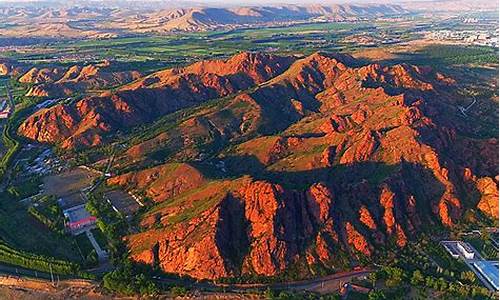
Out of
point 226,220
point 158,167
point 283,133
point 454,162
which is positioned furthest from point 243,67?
point 226,220

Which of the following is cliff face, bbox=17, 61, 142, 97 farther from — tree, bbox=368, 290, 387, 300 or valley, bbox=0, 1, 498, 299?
tree, bbox=368, 290, 387, 300

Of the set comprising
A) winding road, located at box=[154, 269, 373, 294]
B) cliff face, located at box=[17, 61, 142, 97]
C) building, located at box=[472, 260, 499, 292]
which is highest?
winding road, located at box=[154, 269, 373, 294]

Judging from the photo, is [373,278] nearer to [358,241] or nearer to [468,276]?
[358,241]

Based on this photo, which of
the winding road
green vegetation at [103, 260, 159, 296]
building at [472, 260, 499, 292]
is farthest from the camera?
building at [472, 260, 499, 292]

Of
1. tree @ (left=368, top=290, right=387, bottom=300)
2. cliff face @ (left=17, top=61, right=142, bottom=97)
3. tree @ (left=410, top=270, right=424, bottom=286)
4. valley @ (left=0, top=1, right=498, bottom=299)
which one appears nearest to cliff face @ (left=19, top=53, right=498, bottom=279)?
valley @ (left=0, top=1, right=498, bottom=299)

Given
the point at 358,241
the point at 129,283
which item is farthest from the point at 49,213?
the point at 358,241

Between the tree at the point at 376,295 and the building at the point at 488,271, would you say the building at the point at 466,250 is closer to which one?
the building at the point at 488,271
